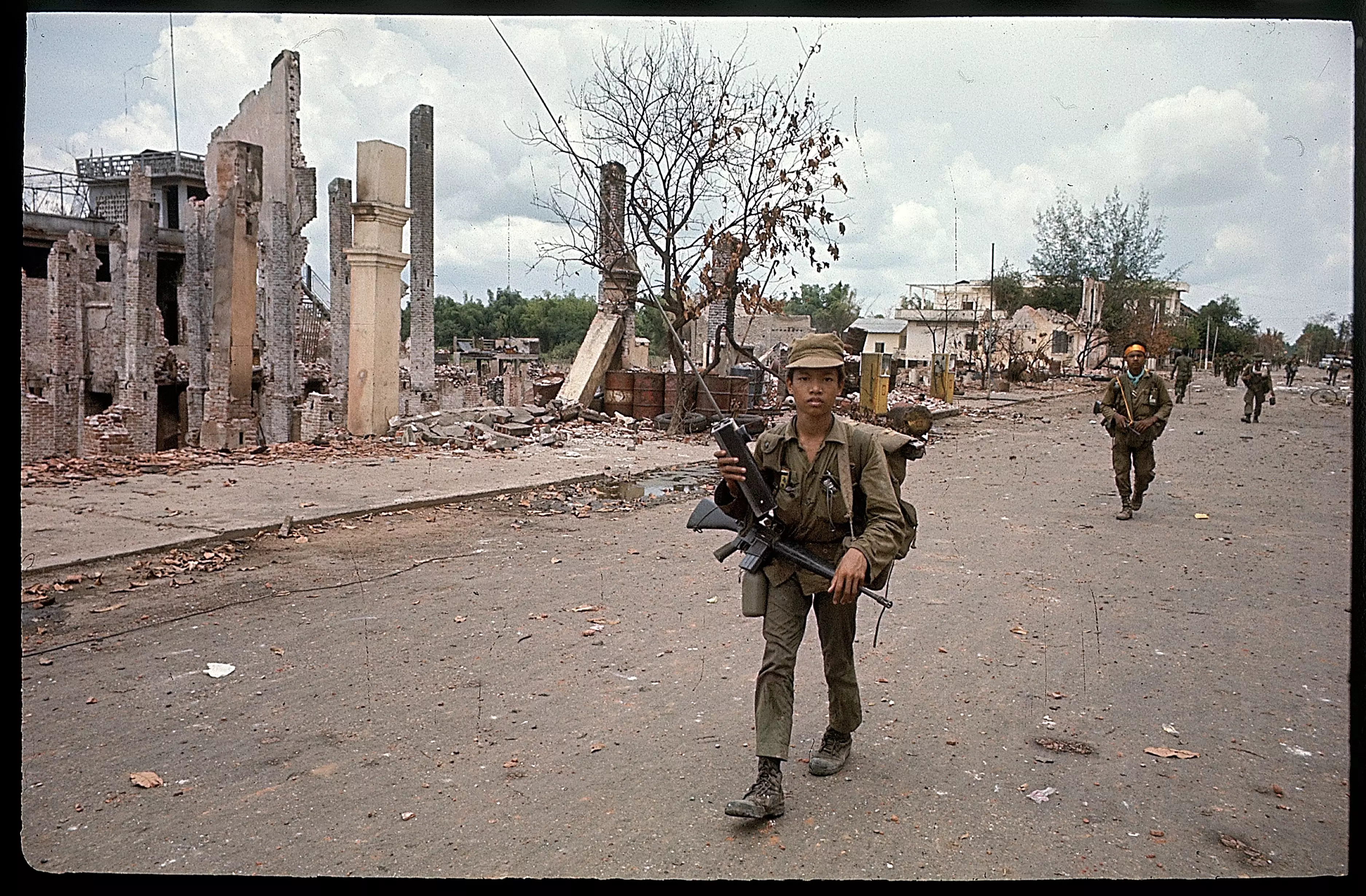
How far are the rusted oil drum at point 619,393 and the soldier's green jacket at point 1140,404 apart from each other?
10.1 m

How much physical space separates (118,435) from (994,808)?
18.2 metres

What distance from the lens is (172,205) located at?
115ft

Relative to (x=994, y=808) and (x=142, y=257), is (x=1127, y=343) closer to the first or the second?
(x=994, y=808)

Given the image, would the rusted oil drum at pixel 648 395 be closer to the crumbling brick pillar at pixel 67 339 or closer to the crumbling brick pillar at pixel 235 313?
the crumbling brick pillar at pixel 235 313

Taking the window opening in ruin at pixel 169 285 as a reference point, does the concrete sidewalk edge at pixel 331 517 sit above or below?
below

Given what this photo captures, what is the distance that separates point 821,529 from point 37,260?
3293 centimetres

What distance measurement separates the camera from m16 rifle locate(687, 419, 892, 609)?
3578 mm

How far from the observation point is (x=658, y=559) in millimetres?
7664

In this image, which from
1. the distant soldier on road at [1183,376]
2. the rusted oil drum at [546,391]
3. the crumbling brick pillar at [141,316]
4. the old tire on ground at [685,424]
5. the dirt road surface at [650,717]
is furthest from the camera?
the distant soldier on road at [1183,376]

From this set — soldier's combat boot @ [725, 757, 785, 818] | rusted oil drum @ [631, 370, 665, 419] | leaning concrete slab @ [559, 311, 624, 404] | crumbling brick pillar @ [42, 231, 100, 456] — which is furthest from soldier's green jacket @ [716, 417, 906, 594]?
crumbling brick pillar @ [42, 231, 100, 456]

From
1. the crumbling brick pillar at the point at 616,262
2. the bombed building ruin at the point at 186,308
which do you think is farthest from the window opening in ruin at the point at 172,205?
the crumbling brick pillar at the point at 616,262

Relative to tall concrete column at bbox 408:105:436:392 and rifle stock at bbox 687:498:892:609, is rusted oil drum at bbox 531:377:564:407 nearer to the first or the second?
tall concrete column at bbox 408:105:436:392

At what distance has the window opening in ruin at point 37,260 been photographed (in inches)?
1110

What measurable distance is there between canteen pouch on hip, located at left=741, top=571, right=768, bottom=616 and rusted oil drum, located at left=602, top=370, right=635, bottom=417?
14841mm
